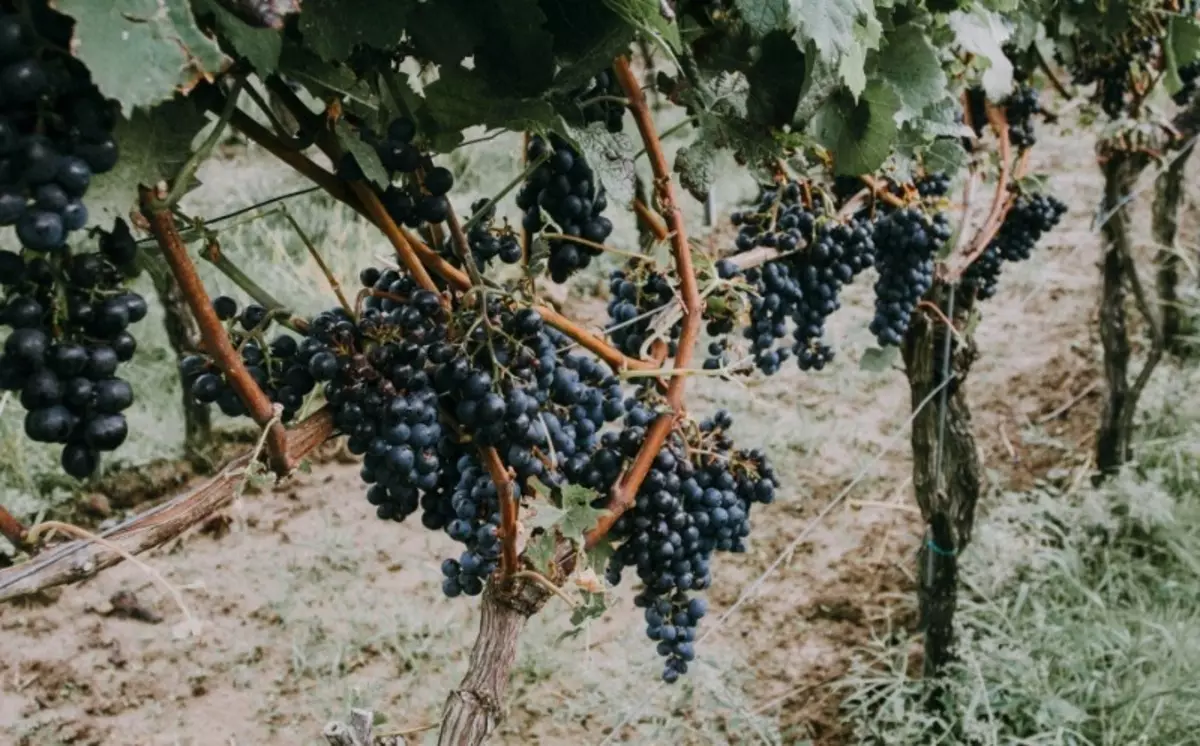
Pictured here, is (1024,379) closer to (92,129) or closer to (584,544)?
(584,544)

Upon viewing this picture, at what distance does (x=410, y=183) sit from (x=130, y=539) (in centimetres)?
37

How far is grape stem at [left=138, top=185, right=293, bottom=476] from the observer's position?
744mm

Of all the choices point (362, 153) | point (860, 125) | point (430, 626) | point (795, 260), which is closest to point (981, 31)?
point (795, 260)

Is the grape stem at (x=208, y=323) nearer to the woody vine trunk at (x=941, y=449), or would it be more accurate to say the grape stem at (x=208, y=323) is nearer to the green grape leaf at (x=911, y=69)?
the green grape leaf at (x=911, y=69)

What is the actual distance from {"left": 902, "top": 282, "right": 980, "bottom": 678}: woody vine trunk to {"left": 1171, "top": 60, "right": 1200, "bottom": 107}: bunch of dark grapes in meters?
0.98

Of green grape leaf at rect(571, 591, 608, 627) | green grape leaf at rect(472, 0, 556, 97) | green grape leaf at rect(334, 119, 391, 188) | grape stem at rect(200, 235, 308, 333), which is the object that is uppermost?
green grape leaf at rect(472, 0, 556, 97)

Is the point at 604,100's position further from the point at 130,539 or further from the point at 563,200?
the point at 130,539

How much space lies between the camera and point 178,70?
611 mm

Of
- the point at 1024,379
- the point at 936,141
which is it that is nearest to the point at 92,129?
the point at 936,141

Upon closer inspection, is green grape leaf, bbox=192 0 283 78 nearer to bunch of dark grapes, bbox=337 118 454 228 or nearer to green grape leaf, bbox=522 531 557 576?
bunch of dark grapes, bbox=337 118 454 228

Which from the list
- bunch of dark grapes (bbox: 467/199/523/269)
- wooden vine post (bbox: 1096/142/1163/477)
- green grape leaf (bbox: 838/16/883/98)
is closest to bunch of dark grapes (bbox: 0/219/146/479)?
bunch of dark grapes (bbox: 467/199/523/269)

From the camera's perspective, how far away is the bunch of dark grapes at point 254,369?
868mm

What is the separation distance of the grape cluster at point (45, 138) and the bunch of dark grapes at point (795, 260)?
3.28 ft

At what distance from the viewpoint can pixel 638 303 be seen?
4.26ft
